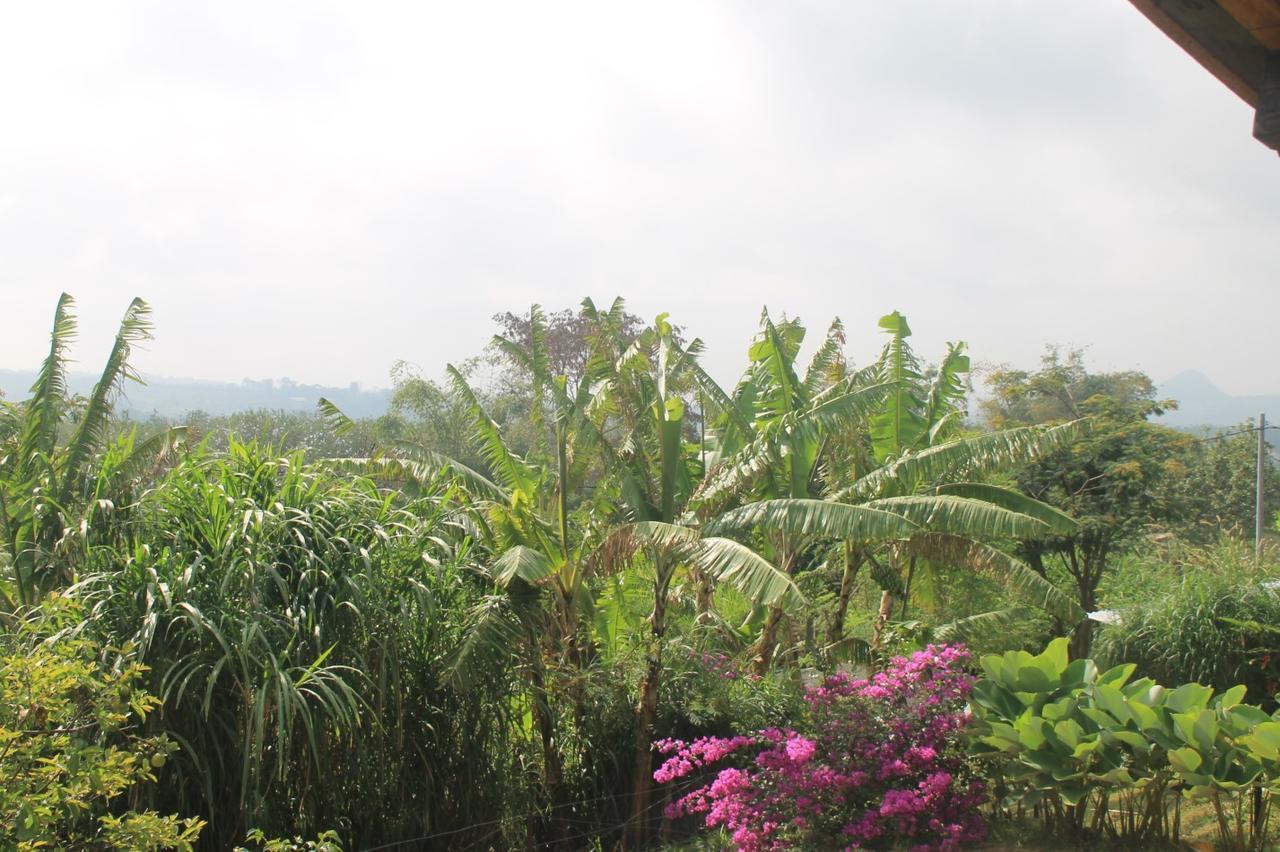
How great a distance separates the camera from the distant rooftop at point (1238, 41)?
240cm

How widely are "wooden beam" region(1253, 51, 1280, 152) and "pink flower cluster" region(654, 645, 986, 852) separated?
5617mm

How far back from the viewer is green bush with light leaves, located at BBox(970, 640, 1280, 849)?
648 centimetres

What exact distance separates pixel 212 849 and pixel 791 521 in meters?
4.88

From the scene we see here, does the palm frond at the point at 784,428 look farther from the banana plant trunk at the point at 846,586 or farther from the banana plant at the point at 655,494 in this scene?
the banana plant trunk at the point at 846,586

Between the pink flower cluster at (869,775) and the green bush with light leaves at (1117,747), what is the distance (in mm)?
299

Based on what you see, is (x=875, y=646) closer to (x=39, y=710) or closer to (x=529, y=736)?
(x=529, y=736)

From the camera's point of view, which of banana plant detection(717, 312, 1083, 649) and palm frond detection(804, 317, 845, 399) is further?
palm frond detection(804, 317, 845, 399)

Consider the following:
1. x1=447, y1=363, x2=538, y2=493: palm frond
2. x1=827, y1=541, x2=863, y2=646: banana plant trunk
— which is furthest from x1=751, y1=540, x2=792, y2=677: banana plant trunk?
x1=447, y1=363, x2=538, y2=493: palm frond

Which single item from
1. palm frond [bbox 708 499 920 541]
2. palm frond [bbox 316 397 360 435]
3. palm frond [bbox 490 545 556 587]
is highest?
palm frond [bbox 316 397 360 435]

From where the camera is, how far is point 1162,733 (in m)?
6.67

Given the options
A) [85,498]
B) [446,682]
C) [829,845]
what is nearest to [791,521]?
[829,845]

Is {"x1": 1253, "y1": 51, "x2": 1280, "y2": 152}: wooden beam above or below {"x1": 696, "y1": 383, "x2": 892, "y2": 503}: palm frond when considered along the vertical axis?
above

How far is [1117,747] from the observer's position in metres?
6.84

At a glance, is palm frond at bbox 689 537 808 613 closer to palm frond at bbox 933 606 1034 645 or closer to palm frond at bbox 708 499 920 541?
palm frond at bbox 708 499 920 541
